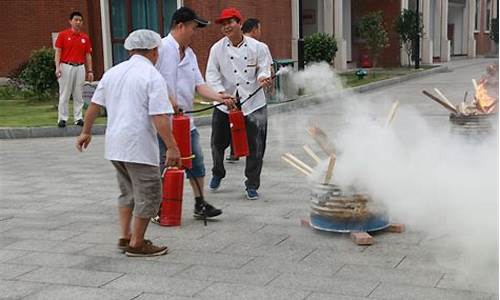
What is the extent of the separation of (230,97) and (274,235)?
142 centimetres

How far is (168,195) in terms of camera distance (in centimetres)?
522

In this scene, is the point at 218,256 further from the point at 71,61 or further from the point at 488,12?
the point at 488,12

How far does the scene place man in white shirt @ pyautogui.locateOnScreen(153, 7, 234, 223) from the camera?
5.50 meters

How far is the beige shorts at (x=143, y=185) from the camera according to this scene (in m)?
4.65

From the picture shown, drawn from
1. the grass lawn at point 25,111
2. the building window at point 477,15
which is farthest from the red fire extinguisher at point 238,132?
the building window at point 477,15

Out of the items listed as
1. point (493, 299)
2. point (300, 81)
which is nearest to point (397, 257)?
point (493, 299)

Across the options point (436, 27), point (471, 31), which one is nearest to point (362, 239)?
point (436, 27)

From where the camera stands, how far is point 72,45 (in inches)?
449

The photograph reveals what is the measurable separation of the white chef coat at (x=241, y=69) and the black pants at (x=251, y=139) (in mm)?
96

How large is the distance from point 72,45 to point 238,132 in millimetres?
6056

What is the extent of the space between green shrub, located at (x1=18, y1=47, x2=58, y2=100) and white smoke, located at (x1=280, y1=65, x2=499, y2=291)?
11632mm

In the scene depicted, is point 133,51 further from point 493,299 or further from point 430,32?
point 430,32

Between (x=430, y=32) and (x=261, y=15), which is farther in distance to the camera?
(x=430, y=32)

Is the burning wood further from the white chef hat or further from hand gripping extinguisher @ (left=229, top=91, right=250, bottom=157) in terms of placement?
the white chef hat
